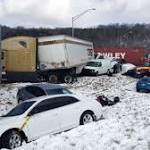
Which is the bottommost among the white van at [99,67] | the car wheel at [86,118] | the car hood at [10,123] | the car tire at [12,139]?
the car tire at [12,139]

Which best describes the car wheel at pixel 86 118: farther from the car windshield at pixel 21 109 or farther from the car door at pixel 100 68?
the car door at pixel 100 68

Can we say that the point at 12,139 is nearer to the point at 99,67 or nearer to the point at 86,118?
the point at 86,118

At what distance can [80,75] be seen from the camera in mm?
45781

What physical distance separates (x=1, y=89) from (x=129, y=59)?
90.8 ft

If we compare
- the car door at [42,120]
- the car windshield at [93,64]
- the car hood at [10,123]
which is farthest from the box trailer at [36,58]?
the car hood at [10,123]

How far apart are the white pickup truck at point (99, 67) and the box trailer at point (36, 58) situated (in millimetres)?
4369

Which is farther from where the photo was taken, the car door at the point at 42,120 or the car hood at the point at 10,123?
the car door at the point at 42,120

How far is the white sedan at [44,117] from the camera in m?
16.3

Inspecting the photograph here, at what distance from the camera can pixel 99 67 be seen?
153 feet

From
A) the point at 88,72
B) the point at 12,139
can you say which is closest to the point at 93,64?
the point at 88,72

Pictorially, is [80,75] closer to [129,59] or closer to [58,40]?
[58,40]

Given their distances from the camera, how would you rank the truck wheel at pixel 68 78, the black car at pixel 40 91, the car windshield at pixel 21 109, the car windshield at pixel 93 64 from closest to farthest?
the car windshield at pixel 21 109 → the black car at pixel 40 91 → the truck wheel at pixel 68 78 → the car windshield at pixel 93 64

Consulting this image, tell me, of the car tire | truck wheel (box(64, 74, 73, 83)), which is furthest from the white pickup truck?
the car tire

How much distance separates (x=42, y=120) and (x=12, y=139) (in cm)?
161
